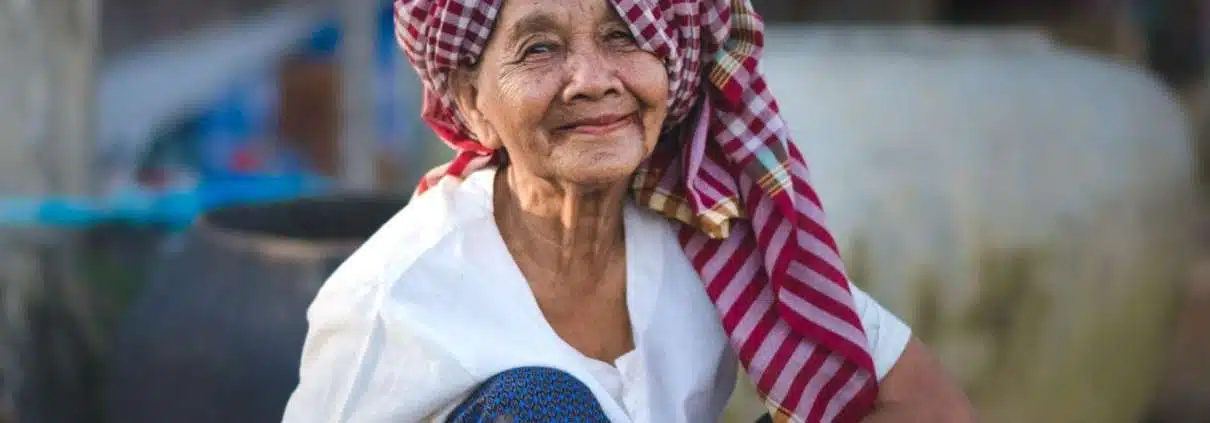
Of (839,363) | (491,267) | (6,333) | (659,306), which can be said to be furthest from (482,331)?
(6,333)

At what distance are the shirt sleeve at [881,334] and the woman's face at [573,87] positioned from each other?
0.33m

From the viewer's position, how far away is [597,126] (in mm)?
1601

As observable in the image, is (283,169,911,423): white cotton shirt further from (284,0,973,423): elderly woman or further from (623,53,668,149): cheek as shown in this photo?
(623,53,668,149): cheek

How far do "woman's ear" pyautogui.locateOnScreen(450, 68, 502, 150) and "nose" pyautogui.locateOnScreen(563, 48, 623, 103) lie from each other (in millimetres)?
135

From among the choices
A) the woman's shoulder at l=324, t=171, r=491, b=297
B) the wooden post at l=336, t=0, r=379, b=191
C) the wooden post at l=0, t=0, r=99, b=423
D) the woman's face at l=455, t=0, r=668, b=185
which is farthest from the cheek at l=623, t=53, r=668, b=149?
the wooden post at l=336, t=0, r=379, b=191

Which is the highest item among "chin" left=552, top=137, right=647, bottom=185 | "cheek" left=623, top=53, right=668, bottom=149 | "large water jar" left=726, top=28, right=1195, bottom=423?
"cheek" left=623, top=53, right=668, bottom=149

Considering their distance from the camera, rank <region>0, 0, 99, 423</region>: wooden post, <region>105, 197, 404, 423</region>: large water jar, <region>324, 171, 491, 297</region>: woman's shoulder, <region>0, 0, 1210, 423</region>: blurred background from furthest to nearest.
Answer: <region>0, 0, 99, 423</region>: wooden post
<region>0, 0, 1210, 423</region>: blurred background
<region>105, 197, 404, 423</region>: large water jar
<region>324, 171, 491, 297</region>: woman's shoulder

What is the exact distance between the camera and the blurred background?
258 cm

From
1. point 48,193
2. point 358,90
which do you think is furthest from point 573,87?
point 358,90

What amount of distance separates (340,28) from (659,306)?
342 centimetres

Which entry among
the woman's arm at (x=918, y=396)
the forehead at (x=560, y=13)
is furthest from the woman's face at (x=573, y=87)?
the woman's arm at (x=918, y=396)

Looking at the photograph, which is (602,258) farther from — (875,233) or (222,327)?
(875,233)

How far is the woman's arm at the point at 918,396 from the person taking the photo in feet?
5.60

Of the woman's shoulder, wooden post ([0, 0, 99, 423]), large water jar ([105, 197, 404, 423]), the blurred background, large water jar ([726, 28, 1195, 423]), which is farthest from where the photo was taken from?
wooden post ([0, 0, 99, 423])
